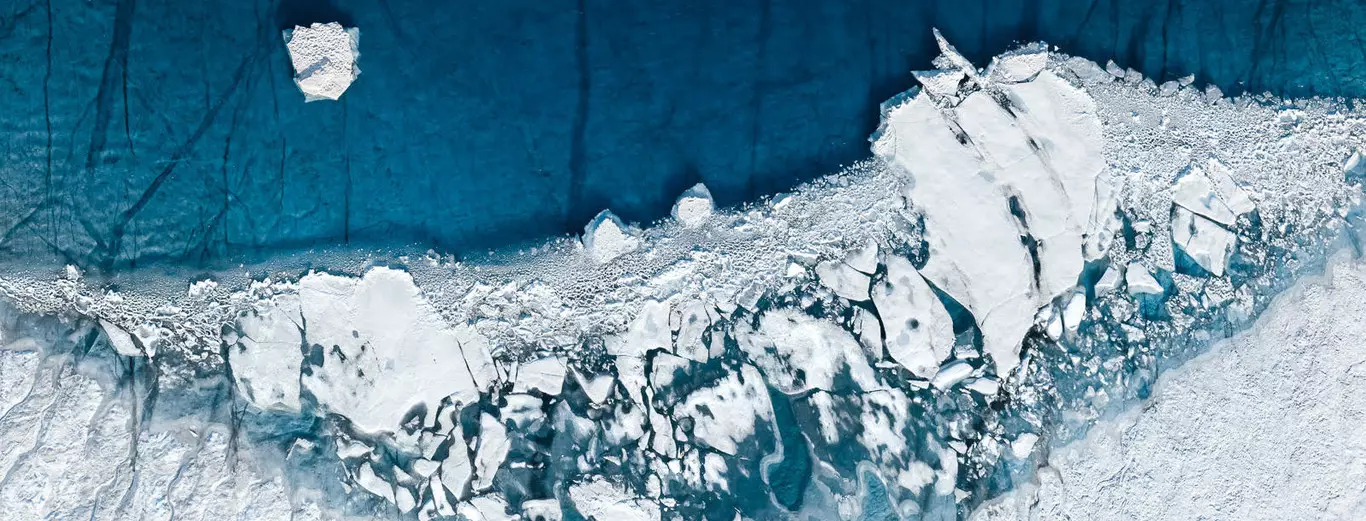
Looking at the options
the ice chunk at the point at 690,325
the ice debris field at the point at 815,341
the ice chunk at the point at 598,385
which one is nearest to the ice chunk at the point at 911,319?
the ice debris field at the point at 815,341

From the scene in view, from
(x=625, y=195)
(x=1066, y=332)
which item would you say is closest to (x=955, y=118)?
(x=1066, y=332)

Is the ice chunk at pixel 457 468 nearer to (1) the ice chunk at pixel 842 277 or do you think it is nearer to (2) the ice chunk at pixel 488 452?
(2) the ice chunk at pixel 488 452

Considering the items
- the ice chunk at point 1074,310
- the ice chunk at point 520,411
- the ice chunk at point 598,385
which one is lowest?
the ice chunk at point 520,411

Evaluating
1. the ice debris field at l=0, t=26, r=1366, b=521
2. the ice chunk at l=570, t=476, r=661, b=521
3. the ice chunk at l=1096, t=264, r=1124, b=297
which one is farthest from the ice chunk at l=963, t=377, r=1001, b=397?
the ice chunk at l=570, t=476, r=661, b=521

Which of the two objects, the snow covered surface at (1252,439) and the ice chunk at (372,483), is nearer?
the snow covered surface at (1252,439)

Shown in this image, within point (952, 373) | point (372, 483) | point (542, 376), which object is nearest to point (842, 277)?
point (952, 373)

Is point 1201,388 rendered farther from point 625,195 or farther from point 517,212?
point 517,212
